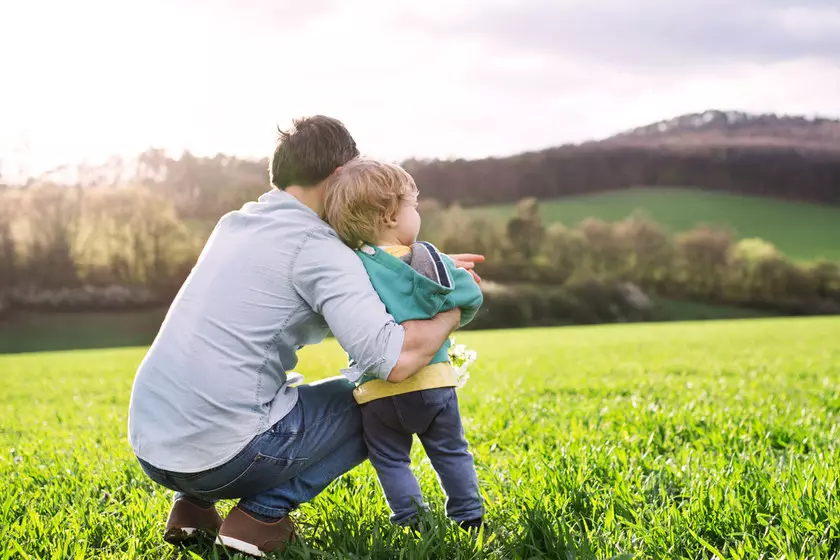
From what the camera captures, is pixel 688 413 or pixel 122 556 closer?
pixel 122 556

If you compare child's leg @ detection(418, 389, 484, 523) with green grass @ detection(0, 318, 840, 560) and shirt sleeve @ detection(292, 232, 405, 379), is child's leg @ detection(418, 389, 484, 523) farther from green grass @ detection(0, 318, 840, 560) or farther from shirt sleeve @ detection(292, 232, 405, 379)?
shirt sleeve @ detection(292, 232, 405, 379)

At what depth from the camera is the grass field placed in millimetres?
47812

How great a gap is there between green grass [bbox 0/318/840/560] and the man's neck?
110 centimetres

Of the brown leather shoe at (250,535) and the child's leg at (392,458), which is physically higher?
the child's leg at (392,458)

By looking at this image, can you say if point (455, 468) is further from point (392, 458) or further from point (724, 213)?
point (724, 213)

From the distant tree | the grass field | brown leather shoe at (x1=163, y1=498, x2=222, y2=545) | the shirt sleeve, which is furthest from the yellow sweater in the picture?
the grass field

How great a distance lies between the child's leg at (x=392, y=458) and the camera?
2629 mm

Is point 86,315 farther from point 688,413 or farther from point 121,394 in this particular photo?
point 688,413

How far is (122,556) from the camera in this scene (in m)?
2.58

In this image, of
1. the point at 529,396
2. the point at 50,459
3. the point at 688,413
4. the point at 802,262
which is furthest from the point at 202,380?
the point at 802,262

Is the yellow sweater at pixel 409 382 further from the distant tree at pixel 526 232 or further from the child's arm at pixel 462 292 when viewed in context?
the distant tree at pixel 526 232

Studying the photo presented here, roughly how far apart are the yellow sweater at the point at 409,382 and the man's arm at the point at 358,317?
0.24 ft

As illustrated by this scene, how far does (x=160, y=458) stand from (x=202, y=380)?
307 millimetres

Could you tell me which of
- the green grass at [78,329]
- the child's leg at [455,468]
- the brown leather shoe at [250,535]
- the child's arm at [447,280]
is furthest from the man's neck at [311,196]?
the green grass at [78,329]
